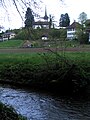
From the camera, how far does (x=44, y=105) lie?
16188 millimetres

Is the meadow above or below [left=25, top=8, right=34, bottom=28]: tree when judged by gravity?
below

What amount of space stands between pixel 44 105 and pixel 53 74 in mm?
5137

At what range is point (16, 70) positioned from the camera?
81.4 feet

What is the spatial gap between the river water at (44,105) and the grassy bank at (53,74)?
1547 millimetres

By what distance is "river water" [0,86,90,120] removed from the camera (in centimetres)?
1385

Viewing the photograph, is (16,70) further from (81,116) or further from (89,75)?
(81,116)

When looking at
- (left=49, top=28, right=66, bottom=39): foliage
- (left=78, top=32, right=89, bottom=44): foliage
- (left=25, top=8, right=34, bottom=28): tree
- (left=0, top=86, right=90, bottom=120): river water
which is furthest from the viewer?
(left=78, top=32, right=89, bottom=44): foliage

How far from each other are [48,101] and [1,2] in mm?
10674

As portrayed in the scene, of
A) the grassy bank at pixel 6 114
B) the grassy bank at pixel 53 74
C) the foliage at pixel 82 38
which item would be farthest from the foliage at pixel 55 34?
the foliage at pixel 82 38

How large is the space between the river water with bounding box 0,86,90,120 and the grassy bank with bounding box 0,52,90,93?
1547mm

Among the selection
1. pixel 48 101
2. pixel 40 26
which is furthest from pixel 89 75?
pixel 40 26

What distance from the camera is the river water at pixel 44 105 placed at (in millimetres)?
13853

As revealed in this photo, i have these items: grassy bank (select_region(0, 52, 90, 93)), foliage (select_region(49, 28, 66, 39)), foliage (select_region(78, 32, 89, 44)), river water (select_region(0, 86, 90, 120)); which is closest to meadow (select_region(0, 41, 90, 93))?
grassy bank (select_region(0, 52, 90, 93))

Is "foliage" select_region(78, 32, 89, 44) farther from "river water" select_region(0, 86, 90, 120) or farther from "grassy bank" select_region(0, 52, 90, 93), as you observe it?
"river water" select_region(0, 86, 90, 120)
